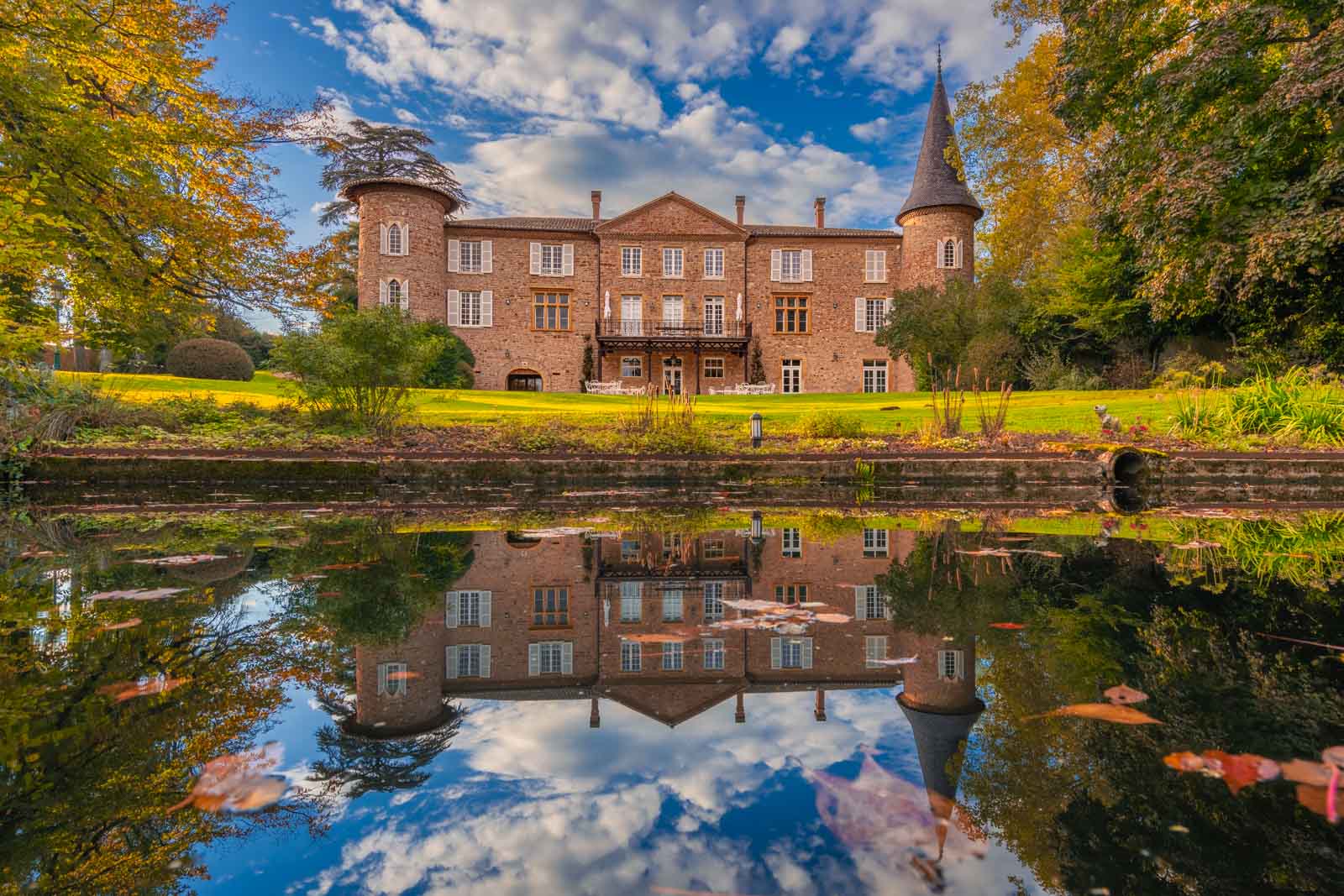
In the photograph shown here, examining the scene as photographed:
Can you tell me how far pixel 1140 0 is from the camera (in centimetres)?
1222

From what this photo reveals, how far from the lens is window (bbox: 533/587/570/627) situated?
97.5 inches

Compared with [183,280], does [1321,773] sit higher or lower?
lower

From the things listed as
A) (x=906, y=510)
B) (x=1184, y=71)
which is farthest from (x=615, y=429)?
(x=1184, y=71)

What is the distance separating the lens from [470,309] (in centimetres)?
2781

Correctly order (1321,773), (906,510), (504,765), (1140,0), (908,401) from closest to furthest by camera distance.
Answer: (1321,773) < (504,765) < (906,510) < (1140,0) < (908,401)

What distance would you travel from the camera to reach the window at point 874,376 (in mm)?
29406

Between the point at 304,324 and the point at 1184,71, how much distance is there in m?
14.7

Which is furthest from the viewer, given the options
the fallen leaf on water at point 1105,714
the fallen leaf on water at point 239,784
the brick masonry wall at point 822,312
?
the brick masonry wall at point 822,312

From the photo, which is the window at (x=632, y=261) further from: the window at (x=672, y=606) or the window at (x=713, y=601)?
the window at (x=672, y=606)

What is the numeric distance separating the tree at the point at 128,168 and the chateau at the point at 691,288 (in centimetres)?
1736

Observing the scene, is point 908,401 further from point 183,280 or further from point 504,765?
point 504,765

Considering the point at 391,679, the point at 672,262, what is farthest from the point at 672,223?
the point at 391,679

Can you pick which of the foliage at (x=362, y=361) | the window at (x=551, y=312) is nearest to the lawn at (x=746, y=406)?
the foliage at (x=362, y=361)

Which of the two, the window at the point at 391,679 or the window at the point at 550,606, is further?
the window at the point at 550,606
